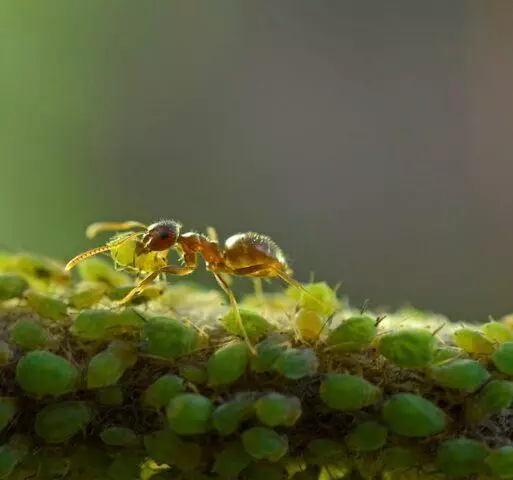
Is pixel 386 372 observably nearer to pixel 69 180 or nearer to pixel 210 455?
pixel 210 455

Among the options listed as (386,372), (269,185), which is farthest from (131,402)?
(269,185)

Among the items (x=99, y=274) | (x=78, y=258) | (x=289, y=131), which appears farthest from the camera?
(x=289, y=131)

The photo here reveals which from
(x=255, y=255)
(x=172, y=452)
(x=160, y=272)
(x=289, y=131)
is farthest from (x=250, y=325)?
(x=289, y=131)

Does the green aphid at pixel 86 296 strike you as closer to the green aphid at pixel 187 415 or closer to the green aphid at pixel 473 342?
the green aphid at pixel 187 415

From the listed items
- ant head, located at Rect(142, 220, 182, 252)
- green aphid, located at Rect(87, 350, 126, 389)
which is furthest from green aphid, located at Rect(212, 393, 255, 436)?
ant head, located at Rect(142, 220, 182, 252)

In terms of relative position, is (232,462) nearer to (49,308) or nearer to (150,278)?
(49,308)

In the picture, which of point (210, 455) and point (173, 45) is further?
point (173, 45)

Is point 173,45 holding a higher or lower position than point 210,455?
higher
